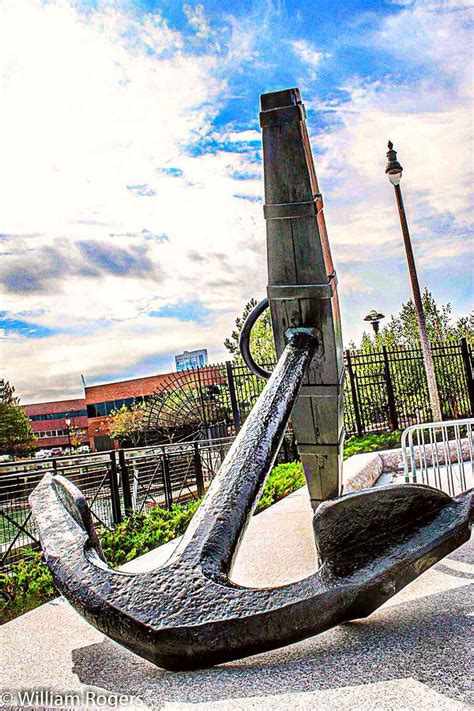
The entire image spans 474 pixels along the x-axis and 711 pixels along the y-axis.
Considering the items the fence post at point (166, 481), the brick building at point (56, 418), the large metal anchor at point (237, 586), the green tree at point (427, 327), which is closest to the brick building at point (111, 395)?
the brick building at point (56, 418)

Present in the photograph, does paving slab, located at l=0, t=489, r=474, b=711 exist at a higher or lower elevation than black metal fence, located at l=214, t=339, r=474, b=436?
lower

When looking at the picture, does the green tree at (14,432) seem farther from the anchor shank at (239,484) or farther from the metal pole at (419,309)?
the anchor shank at (239,484)

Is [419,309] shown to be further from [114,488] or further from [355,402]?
[114,488]

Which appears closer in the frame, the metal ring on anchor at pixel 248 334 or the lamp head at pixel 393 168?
the metal ring on anchor at pixel 248 334

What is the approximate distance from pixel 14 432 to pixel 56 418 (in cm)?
1669

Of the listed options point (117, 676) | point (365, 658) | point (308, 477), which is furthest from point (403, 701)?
point (308, 477)

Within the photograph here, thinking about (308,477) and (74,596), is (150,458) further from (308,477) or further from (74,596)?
(74,596)

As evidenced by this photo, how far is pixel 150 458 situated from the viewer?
8.79 meters

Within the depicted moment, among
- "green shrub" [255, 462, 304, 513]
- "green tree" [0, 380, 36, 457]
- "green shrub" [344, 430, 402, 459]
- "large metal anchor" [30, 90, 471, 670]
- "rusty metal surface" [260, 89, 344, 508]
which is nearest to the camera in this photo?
"large metal anchor" [30, 90, 471, 670]

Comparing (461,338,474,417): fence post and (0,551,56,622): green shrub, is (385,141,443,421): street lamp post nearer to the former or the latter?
(461,338,474,417): fence post

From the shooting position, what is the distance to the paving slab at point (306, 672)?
1500 millimetres

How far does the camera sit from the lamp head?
12602mm

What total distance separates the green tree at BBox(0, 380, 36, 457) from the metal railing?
2031 centimetres

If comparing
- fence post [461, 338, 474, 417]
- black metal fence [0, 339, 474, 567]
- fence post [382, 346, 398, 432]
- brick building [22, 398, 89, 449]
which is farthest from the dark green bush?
brick building [22, 398, 89, 449]
